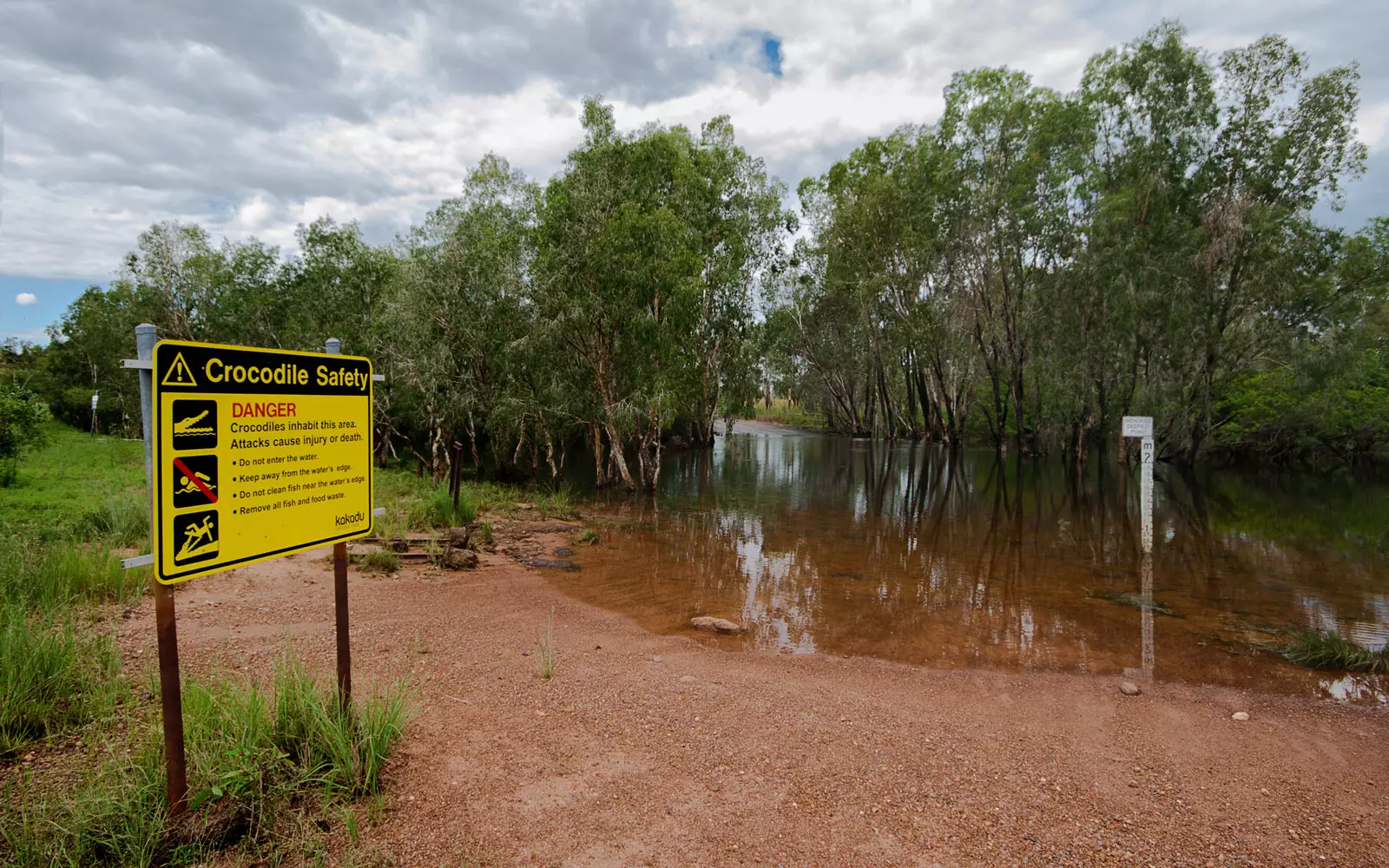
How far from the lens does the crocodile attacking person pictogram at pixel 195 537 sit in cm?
297

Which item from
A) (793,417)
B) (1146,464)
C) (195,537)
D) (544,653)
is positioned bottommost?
(544,653)

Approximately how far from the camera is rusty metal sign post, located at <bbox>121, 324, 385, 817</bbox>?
9.44ft

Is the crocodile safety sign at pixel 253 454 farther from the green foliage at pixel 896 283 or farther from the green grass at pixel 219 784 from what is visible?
the green foliage at pixel 896 283

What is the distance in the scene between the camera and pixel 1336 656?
739 cm

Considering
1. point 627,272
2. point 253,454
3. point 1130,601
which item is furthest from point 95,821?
point 627,272

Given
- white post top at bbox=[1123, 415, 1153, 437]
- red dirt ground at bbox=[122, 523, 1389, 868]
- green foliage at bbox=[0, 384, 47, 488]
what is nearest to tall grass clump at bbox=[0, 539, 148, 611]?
red dirt ground at bbox=[122, 523, 1389, 868]

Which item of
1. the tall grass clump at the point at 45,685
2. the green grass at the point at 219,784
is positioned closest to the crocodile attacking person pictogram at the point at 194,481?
the green grass at the point at 219,784

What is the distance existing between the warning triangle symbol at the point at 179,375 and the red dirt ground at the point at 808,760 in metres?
2.47

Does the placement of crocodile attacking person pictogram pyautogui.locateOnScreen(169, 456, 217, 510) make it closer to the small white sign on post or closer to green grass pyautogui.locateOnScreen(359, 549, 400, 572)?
green grass pyautogui.locateOnScreen(359, 549, 400, 572)

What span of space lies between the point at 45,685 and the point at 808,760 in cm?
508

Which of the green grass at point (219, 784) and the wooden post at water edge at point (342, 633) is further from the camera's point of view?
the wooden post at water edge at point (342, 633)

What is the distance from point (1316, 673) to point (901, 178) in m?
32.3

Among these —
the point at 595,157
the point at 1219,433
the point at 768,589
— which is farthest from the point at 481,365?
the point at 1219,433

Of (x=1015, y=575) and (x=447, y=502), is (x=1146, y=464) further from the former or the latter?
(x=447, y=502)
